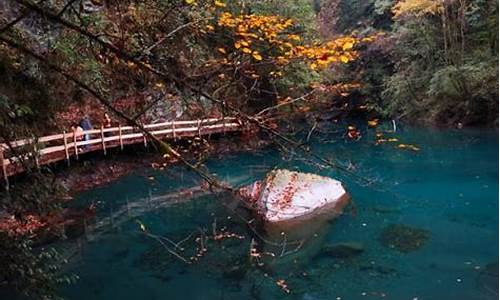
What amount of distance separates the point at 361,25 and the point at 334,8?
218cm

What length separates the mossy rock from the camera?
760 cm

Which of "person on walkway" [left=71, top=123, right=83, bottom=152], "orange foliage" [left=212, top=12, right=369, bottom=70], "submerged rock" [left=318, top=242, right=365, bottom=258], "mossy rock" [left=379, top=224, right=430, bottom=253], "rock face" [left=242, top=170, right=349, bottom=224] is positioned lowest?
"mossy rock" [left=379, top=224, right=430, bottom=253]

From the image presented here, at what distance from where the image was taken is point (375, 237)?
8055 mm

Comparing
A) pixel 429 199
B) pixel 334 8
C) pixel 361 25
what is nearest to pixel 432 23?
pixel 361 25

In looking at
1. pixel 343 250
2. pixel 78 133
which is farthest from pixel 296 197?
pixel 78 133

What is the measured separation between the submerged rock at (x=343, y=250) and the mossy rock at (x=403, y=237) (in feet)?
1.48

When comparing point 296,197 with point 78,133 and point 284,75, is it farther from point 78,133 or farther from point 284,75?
point 78,133

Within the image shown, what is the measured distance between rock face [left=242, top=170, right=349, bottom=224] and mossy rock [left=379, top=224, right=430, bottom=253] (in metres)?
1.24

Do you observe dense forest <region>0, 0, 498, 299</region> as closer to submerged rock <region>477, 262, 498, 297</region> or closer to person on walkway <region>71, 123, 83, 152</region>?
person on walkway <region>71, 123, 83, 152</region>

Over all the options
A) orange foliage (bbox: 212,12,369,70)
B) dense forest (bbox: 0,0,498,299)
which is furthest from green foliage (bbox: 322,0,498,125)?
orange foliage (bbox: 212,12,369,70)

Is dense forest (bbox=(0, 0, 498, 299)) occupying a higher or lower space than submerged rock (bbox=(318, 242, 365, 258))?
higher

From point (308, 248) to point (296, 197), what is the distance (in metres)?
1.81

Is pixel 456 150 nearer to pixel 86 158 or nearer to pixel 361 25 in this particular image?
pixel 86 158

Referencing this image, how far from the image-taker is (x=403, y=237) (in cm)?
800
